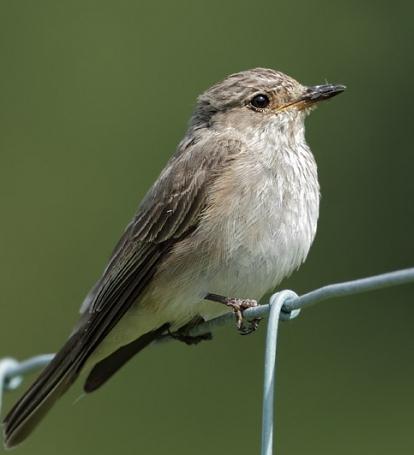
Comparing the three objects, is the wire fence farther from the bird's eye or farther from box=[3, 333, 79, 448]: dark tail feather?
the bird's eye

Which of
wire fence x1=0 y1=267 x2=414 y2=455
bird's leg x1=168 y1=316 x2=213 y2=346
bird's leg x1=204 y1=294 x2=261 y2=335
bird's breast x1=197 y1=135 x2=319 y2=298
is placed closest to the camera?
wire fence x1=0 y1=267 x2=414 y2=455

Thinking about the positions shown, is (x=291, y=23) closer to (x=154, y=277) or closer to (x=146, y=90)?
(x=146, y=90)

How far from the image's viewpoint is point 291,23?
1063 centimetres

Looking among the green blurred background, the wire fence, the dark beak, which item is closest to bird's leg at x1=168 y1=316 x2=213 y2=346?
the dark beak

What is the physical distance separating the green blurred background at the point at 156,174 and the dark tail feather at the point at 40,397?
2241mm

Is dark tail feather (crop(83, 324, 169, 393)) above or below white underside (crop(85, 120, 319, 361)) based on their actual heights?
below

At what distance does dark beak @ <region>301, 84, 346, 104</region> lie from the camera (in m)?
6.02

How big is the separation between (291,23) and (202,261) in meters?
5.40

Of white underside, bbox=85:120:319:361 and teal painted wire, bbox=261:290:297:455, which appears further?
white underside, bbox=85:120:319:361

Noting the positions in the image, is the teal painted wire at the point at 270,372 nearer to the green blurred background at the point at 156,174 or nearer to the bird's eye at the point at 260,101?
the bird's eye at the point at 260,101

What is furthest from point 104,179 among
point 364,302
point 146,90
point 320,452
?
point 320,452

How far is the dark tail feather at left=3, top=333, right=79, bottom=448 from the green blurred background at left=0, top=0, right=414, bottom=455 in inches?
88.2

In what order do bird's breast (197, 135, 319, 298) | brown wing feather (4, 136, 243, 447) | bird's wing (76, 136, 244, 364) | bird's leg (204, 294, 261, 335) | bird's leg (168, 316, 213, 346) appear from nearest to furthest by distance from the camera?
bird's leg (204, 294, 261, 335) < bird's breast (197, 135, 319, 298) < brown wing feather (4, 136, 243, 447) < bird's wing (76, 136, 244, 364) < bird's leg (168, 316, 213, 346)

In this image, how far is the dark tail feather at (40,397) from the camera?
18.1 ft
